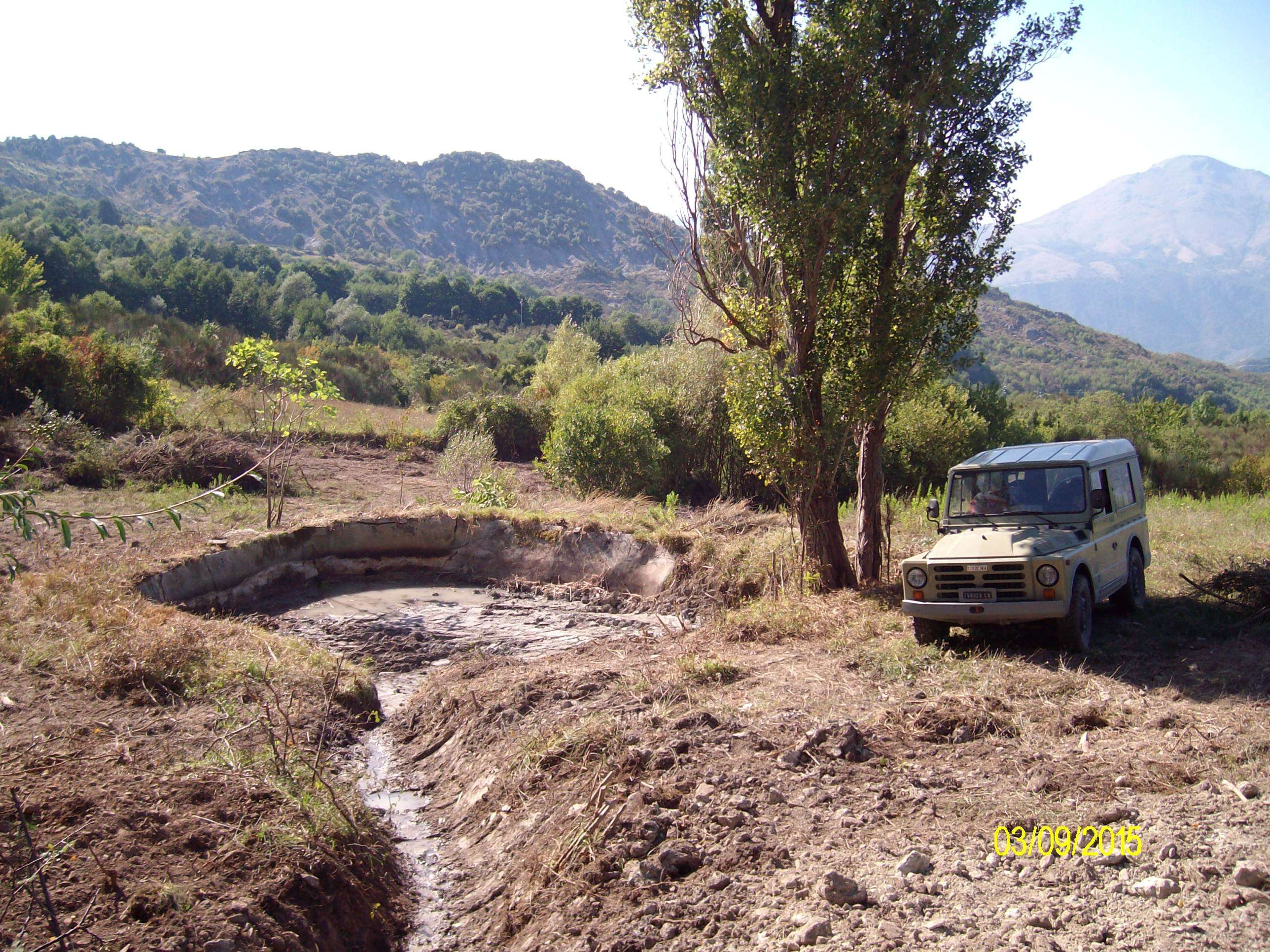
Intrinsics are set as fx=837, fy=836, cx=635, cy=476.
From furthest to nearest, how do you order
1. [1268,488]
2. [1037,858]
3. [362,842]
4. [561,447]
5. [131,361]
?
[1268,488]
[131,361]
[561,447]
[362,842]
[1037,858]

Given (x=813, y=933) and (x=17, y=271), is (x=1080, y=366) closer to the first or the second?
(x=17, y=271)

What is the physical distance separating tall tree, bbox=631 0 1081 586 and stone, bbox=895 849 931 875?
7.30m

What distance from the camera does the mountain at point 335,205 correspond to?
146 metres

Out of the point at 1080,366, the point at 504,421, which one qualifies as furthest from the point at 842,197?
the point at 1080,366

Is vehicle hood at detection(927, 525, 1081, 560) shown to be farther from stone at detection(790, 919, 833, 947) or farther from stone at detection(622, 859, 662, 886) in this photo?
stone at detection(790, 919, 833, 947)

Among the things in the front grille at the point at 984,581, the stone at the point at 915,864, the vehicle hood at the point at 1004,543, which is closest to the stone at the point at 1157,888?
the stone at the point at 915,864

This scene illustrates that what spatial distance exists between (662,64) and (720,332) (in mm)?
10160

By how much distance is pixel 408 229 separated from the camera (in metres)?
174

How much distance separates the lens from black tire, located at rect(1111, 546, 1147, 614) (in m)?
10.0

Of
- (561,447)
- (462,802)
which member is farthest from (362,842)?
(561,447)

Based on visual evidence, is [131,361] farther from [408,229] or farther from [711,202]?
[408,229]

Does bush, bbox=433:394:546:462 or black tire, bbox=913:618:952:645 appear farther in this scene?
bush, bbox=433:394:546:462

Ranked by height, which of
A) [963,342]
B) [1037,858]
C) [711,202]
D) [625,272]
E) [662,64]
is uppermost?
[625,272]
